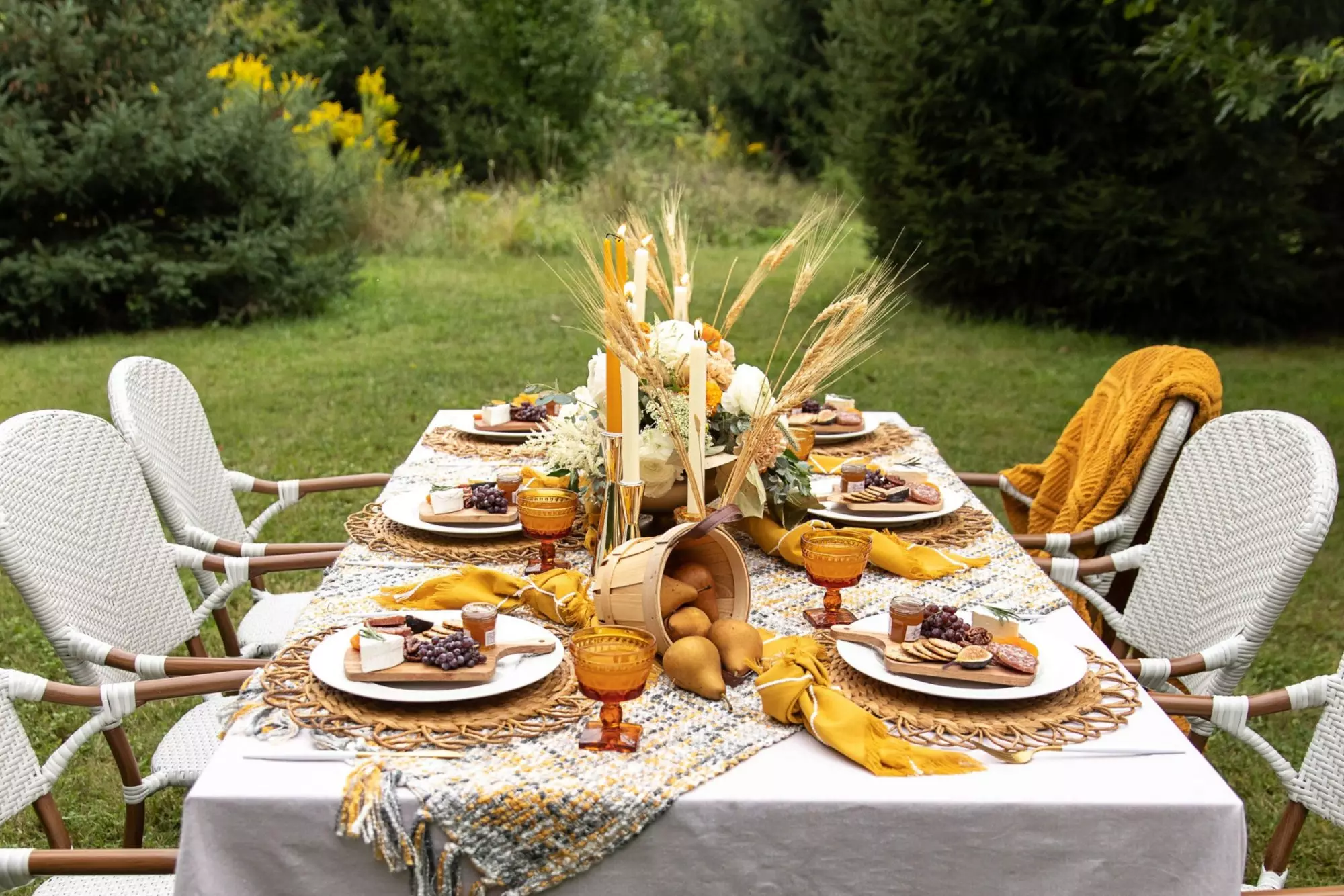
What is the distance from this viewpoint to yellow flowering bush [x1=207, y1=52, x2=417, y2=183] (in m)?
9.89

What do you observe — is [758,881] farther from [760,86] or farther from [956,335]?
[760,86]

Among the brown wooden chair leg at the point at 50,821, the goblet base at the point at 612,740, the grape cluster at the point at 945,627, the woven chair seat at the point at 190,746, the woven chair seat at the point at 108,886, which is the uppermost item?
the grape cluster at the point at 945,627

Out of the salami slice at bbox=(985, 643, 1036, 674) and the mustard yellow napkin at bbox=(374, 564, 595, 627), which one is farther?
the mustard yellow napkin at bbox=(374, 564, 595, 627)

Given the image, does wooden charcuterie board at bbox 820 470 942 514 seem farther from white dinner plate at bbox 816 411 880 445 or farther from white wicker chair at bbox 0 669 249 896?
white wicker chair at bbox 0 669 249 896

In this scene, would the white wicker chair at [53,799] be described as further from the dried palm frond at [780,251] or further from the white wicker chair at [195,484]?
the dried palm frond at [780,251]

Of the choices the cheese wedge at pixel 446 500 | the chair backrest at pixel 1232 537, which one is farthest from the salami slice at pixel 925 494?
the cheese wedge at pixel 446 500

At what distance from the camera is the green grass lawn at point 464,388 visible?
3.52 m

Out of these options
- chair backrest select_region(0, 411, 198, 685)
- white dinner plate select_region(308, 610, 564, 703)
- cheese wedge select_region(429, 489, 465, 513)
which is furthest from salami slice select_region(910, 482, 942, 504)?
chair backrest select_region(0, 411, 198, 685)

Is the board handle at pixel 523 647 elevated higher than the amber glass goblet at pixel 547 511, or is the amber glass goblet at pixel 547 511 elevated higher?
the amber glass goblet at pixel 547 511

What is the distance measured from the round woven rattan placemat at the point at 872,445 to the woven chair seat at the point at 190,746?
5.01 ft

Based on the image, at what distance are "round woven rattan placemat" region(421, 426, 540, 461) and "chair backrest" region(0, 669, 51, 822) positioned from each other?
145 centimetres

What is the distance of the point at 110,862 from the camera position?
5.19 feet

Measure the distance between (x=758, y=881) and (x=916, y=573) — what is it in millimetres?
911

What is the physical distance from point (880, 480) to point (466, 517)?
87cm
